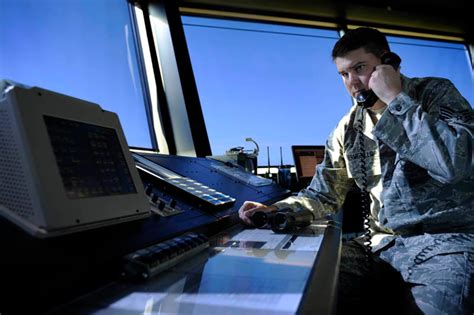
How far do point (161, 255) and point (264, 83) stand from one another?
2861 mm

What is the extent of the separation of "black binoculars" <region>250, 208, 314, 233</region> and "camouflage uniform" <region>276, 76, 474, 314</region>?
7.4 inches

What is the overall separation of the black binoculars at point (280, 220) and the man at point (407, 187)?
0.14 ft

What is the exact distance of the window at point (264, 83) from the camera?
2830 millimetres

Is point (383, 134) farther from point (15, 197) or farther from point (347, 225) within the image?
point (347, 225)

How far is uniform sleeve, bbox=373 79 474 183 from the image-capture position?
40.2 inches

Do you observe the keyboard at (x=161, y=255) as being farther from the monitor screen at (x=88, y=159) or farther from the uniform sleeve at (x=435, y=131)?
the uniform sleeve at (x=435, y=131)

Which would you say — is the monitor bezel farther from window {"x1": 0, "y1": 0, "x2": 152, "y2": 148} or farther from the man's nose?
the man's nose

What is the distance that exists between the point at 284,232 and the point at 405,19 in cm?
362

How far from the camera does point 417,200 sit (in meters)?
1.20

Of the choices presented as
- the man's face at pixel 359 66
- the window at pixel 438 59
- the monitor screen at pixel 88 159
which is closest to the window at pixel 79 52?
the monitor screen at pixel 88 159

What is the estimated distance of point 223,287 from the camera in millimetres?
557

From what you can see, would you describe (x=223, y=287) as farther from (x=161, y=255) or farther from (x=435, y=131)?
(x=435, y=131)

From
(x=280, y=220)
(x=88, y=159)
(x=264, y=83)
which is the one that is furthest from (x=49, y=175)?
(x=264, y=83)

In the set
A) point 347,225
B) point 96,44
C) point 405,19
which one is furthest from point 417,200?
point 405,19
